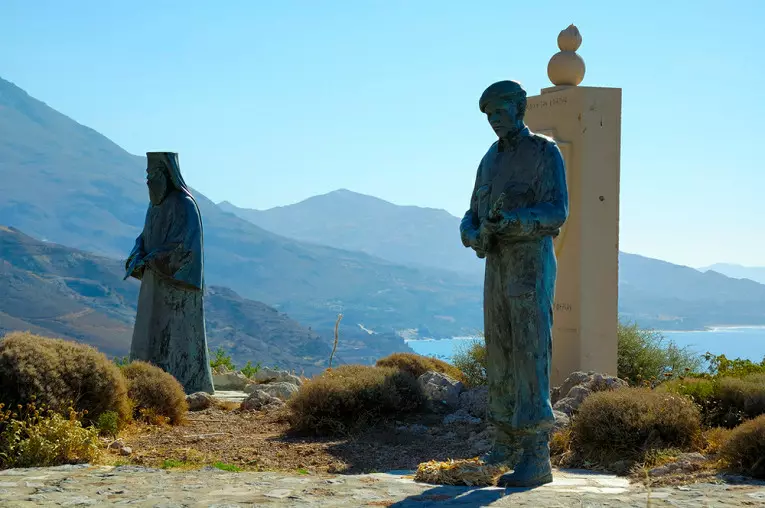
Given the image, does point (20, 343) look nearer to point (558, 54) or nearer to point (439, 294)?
point (558, 54)

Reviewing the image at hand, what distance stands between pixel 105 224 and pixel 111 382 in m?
192

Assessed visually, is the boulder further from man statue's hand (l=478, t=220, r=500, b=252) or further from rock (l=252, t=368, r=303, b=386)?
rock (l=252, t=368, r=303, b=386)

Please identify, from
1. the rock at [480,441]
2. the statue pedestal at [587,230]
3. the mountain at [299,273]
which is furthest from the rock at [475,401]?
the mountain at [299,273]

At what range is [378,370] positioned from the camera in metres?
11.5

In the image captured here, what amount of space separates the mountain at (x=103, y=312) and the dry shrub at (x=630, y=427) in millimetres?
51506

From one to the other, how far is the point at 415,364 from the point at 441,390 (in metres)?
1.47

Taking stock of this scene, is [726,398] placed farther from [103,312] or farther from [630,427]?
[103,312]

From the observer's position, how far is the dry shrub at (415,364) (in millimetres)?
12992

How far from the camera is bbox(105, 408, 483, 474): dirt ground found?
8.30 metres

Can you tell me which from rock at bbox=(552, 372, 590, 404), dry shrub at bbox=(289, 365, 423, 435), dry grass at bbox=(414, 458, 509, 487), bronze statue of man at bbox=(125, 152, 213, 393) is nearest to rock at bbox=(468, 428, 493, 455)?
dry shrub at bbox=(289, 365, 423, 435)

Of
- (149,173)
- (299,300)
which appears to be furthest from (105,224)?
(149,173)

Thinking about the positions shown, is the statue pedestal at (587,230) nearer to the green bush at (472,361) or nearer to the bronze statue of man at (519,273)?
the green bush at (472,361)

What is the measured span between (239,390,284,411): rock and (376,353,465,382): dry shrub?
1.68 m

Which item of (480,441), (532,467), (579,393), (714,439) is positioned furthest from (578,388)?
(532,467)
